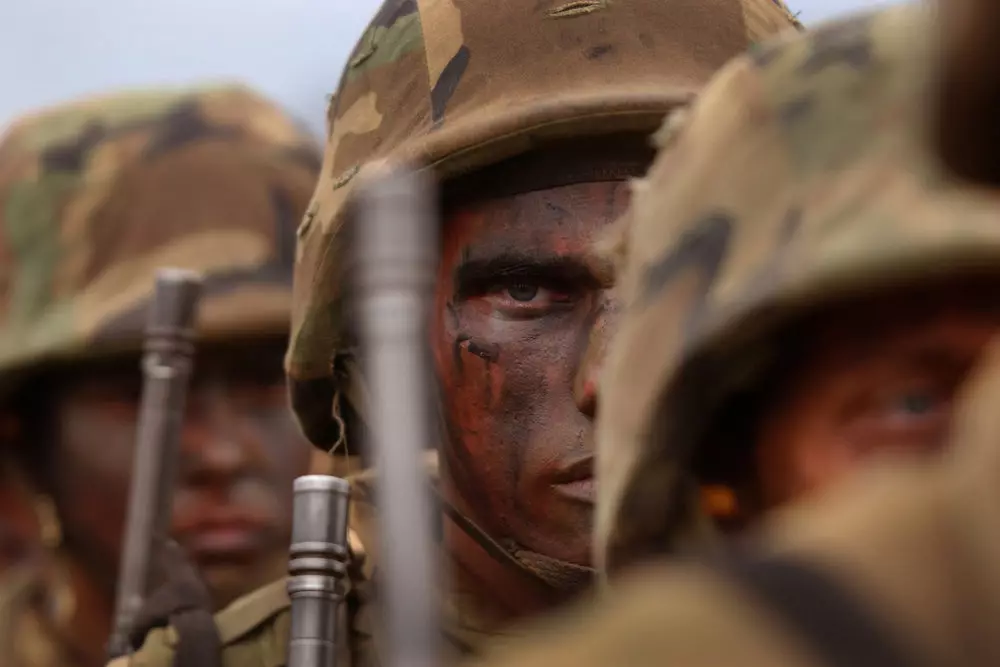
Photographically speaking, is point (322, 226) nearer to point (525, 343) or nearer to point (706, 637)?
point (525, 343)

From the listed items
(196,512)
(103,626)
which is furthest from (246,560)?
(103,626)

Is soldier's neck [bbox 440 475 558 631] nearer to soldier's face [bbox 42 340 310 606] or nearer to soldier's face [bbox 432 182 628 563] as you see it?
soldier's face [bbox 432 182 628 563]

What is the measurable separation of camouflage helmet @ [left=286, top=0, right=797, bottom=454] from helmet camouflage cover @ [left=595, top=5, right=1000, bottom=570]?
5.13 feet

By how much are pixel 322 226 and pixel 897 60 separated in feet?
7.14

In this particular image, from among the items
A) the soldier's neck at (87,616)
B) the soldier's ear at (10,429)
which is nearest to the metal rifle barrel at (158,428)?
the soldier's neck at (87,616)

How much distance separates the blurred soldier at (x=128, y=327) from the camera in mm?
4777

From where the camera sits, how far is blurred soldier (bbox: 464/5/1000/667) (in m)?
1.12

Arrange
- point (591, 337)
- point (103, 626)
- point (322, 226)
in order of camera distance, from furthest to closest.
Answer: point (103, 626) → point (322, 226) → point (591, 337)

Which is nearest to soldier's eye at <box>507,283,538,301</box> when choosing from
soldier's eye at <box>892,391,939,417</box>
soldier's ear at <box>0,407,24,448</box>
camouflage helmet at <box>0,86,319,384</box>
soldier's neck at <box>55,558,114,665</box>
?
camouflage helmet at <box>0,86,319,384</box>

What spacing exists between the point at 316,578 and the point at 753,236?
151 centimetres

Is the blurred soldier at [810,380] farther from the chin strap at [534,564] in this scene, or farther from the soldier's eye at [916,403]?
the chin strap at [534,564]

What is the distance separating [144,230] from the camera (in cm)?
525

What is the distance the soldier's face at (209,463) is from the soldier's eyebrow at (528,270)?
141cm

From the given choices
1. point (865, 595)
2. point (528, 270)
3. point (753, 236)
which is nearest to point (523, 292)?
point (528, 270)
